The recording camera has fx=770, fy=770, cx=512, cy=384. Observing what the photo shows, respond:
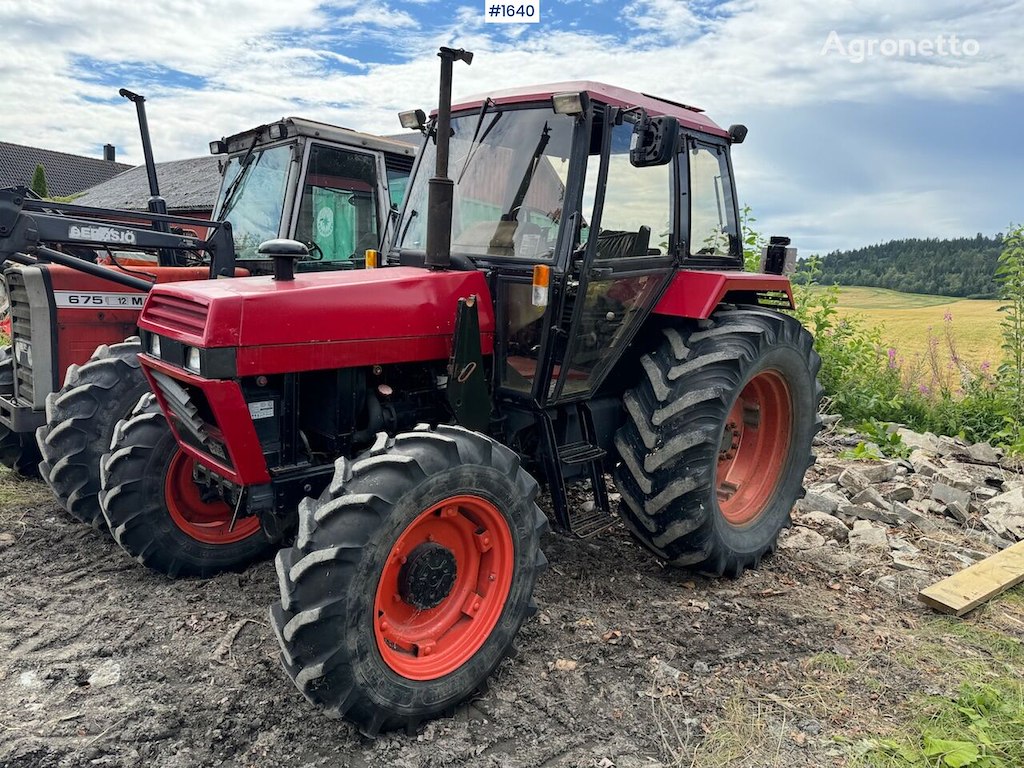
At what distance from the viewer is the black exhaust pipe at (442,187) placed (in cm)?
298

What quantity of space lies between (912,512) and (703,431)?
223 cm

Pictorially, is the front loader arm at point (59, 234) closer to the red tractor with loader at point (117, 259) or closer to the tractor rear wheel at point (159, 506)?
the red tractor with loader at point (117, 259)

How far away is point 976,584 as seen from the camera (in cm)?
389

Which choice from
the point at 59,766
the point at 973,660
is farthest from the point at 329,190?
the point at 973,660

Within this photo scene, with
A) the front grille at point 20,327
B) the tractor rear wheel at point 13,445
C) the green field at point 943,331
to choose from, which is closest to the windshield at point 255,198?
the front grille at point 20,327

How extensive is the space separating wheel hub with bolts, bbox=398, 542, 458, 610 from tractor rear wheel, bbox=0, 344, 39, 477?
3.57m

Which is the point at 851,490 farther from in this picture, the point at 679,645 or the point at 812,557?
the point at 679,645

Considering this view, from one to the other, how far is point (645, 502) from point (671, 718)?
1079 millimetres

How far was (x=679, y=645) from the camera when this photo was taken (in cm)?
330

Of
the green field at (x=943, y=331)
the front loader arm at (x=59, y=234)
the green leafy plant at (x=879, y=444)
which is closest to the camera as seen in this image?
the front loader arm at (x=59, y=234)

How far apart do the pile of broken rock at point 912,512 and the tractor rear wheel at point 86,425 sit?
3.79 metres

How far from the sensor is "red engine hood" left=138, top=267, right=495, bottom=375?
271 cm

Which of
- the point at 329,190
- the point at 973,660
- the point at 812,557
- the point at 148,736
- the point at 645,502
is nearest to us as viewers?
the point at 148,736

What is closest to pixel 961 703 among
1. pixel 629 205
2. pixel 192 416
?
pixel 629 205
